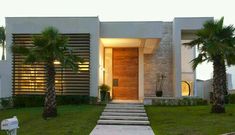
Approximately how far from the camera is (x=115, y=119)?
17984 mm

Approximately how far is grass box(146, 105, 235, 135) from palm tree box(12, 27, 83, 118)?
451 cm

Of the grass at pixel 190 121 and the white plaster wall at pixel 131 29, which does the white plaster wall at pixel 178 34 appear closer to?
the white plaster wall at pixel 131 29

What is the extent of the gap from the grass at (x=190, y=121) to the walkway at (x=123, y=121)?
0.40 m

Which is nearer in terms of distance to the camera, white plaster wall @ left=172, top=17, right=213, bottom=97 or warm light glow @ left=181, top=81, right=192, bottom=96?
white plaster wall @ left=172, top=17, right=213, bottom=97

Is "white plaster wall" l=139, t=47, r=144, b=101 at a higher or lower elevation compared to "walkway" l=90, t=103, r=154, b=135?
higher

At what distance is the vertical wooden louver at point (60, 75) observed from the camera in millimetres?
23672

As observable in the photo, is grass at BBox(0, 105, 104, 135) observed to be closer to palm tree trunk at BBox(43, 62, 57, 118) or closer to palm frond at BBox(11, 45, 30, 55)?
palm tree trunk at BBox(43, 62, 57, 118)

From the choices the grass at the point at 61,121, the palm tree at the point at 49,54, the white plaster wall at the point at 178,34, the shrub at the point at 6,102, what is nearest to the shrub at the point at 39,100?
the shrub at the point at 6,102

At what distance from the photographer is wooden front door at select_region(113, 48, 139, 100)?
93.7 feet

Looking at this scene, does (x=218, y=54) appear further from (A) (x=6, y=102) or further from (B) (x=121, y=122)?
(A) (x=6, y=102)

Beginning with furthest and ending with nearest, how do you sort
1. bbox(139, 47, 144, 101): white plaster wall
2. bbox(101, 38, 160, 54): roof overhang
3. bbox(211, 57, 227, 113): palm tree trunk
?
bbox(139, 47, 144, 101): white plaster wall, bbox(101, 38, 160, 54): roof overhang, bbox(211, 57, 227, 113): palm tree trunk

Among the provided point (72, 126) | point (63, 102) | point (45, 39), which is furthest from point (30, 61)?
point (63, 102)

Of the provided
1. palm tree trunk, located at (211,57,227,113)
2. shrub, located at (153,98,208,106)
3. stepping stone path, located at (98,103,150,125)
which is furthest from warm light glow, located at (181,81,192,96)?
palm tree trunk, located at (211,57,227,113)

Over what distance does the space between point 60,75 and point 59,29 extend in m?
2.73
